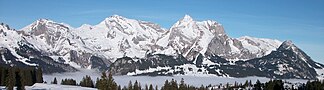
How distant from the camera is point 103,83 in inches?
4975

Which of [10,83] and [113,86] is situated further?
[10,83]

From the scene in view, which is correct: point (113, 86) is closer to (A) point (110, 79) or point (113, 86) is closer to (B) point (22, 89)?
(A) point (110, 79)

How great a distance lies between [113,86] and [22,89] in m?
81.9

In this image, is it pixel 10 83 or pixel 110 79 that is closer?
pixel 110 79

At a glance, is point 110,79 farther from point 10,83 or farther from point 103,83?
point 10,83

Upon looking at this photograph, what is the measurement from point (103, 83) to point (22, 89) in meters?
81.2

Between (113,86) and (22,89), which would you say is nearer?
(113,86)

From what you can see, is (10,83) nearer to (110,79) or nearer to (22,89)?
(22,89)

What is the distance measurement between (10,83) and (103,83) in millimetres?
72638

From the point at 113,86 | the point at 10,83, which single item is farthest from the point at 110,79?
the point at 10,83

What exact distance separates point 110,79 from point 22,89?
82.0 m

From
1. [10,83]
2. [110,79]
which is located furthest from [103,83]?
[10,83]

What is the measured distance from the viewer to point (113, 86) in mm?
126625

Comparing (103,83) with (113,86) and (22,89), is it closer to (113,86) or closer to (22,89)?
(113,86)
